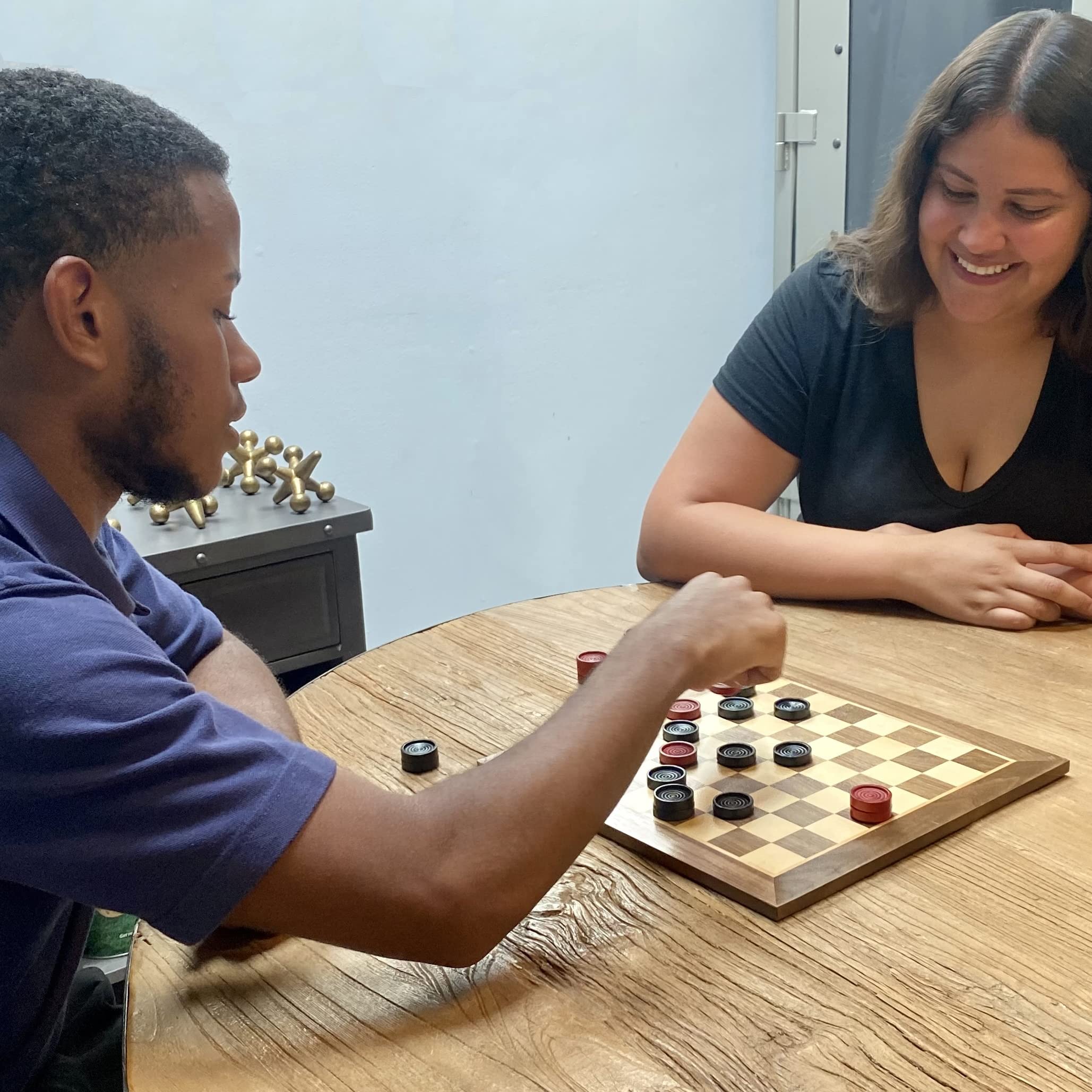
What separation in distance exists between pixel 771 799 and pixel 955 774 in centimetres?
17

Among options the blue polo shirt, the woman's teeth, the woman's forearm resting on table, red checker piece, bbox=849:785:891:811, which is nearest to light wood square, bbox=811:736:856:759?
red checker piece, bbox=849:785:891:811

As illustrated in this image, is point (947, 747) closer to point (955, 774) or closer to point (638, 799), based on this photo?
point (955, 774)

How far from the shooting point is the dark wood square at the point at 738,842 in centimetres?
95

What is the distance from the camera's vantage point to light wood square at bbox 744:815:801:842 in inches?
38.4

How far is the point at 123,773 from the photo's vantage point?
741 mm

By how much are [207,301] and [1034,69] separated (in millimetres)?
1076

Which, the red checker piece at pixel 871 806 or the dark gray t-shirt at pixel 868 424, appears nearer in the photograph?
the red checker piece at pixel 871 806

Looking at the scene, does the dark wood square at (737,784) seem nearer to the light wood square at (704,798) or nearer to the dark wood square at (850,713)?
the light wood square at (704,798)

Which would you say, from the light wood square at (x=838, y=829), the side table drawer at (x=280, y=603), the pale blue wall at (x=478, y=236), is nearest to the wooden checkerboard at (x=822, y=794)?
the light wood square at (x=838, y=829)

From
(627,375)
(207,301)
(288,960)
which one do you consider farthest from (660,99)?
(288,960)

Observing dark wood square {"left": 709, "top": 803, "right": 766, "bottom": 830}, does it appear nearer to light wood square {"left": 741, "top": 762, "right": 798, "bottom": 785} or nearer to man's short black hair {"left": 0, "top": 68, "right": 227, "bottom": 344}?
light wood square {"left": 741, "top": 762, "right": 798, "bottom": 785}

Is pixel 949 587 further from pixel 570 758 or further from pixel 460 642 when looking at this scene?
pixel 570 758

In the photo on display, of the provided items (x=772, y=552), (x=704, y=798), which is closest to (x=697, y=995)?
(x=704, y=798)

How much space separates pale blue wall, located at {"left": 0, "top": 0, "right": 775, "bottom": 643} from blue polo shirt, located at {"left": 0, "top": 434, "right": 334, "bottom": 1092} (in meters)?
1.92
